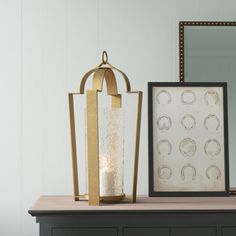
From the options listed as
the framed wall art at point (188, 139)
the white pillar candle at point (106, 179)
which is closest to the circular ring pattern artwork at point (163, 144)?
the framed wall art at point (188, 139)

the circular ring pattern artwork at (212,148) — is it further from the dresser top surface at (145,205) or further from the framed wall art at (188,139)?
the dresser top surface at (145,205)

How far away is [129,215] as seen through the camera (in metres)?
2.04

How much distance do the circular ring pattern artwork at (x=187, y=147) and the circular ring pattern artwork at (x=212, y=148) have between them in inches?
2.1

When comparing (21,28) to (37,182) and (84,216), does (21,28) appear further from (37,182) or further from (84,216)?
(84,216)

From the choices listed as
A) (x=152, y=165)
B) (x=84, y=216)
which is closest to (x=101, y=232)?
(x=84, y=216)

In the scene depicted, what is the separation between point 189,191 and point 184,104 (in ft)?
1.28

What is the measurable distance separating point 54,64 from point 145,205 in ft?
2.92

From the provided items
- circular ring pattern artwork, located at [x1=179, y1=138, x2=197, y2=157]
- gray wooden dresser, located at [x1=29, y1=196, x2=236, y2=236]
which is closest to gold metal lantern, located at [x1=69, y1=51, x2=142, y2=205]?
gray wooden dresser, located at [x1=29, y1=196, x2=236, y2=236]

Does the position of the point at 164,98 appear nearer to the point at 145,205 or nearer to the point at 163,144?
the point at 163,144

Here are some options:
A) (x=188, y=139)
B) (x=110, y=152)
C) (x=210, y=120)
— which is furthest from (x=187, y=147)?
(x=110, y=152)

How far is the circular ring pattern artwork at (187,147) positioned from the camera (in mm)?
2332

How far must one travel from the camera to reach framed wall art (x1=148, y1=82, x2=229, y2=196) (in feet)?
7.62

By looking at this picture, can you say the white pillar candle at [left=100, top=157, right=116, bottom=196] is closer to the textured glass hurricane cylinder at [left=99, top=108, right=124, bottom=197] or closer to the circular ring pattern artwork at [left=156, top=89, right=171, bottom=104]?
the textured glass hurricane cylinder at [left=99, top=108, right=124, bottom=197]

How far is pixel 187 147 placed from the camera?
2334 mm
